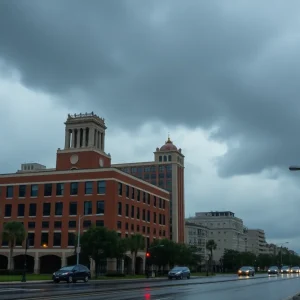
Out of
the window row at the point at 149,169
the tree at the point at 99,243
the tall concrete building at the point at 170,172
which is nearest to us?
the tree at the point at 99,243

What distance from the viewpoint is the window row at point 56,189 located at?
84.4 m

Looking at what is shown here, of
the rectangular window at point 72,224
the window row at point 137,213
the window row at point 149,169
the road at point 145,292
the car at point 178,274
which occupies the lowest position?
the road at point 145,292

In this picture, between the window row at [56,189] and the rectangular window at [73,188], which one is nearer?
the window row at [56,189]

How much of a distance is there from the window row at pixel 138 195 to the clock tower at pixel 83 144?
23.6 ft

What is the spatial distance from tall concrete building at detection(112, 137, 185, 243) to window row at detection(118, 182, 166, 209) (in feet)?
128

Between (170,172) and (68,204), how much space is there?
6908cm

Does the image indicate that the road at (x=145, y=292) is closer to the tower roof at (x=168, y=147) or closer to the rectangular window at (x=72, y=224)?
the rectangular window at (x=72, y=224)

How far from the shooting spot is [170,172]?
15138 centimetres

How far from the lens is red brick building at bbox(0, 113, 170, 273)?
274 ft

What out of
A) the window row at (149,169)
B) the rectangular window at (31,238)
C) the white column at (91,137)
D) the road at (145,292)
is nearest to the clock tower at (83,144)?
the white column at (91,137)

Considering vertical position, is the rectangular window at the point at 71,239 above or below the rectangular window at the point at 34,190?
below

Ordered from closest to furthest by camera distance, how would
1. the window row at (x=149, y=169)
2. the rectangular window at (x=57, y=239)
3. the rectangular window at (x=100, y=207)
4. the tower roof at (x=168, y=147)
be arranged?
1. the rectangular window at (x=100, y=207)
2. the rectangular window at (x=57, y=239)
3. the window row at (x=149, y=169)
4. the tower roof at (x=168, y=147)

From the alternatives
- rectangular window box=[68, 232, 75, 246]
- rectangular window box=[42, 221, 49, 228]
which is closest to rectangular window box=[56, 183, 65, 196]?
rectangular window box=[42, 221, 49, 228]

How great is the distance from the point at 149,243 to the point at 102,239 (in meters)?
29.6
